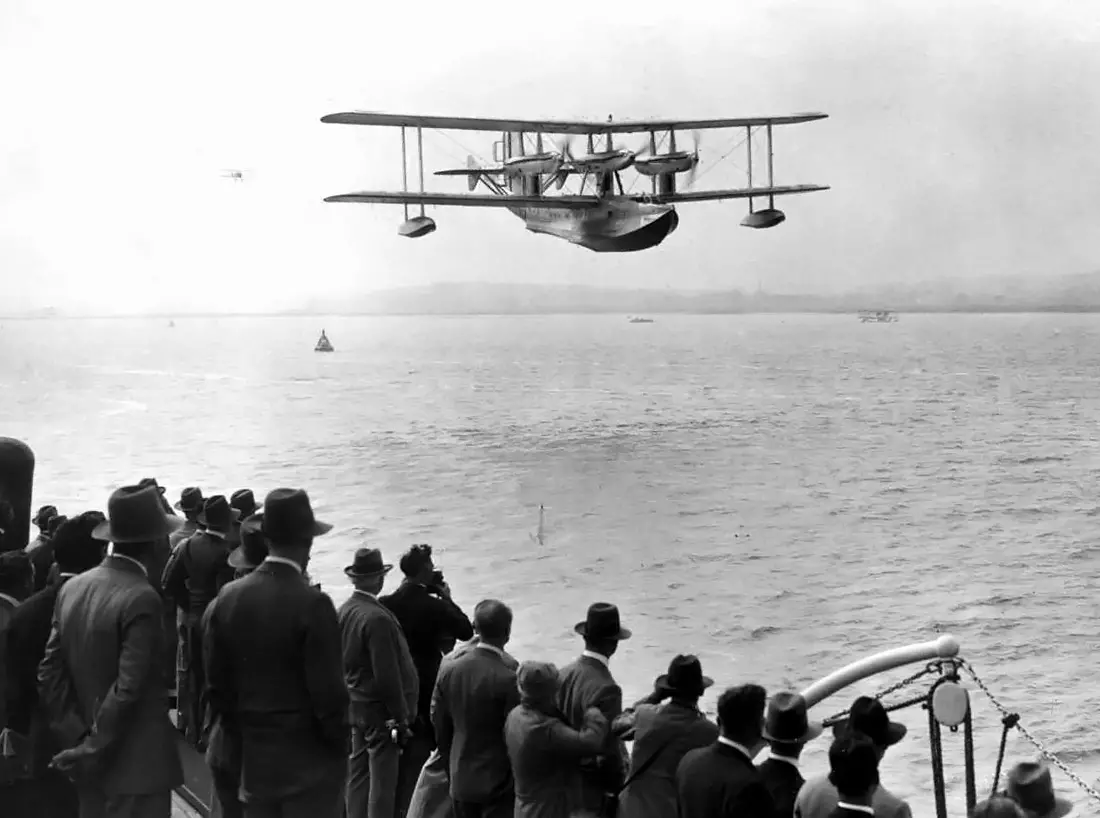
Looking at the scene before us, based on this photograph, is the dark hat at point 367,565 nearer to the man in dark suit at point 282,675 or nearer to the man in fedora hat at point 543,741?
the man in fedora hat at point 543,741

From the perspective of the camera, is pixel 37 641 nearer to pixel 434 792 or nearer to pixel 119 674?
pixel 119 674

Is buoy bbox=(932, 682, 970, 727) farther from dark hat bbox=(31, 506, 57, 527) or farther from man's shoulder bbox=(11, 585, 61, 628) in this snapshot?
dark hat bbox=(31, 506, 57, 527)

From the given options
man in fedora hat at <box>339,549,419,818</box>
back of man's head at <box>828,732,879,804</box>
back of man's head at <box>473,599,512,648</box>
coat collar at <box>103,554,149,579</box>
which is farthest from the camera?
man in fedora hat at <box>339,549,419,818</box>

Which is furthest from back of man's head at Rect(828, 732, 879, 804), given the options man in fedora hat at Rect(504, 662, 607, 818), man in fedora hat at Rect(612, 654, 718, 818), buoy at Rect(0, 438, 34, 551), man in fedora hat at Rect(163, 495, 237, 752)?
buoy at Rect(0, 438, 34, 551)

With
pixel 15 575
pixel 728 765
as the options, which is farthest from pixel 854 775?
pixel 15 575

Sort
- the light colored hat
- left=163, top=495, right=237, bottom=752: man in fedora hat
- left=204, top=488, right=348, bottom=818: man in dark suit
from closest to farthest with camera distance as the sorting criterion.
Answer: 1. left=204, top=488, right=348, bottom=818: man in dark suit
2. the light colored hat
3. left=163, top=495, right=237, bottom=752: man in fedora hat

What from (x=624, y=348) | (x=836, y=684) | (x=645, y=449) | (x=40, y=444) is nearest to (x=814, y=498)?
(x=645, y=449)

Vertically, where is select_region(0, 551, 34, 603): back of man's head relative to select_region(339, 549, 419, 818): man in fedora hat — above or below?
above
